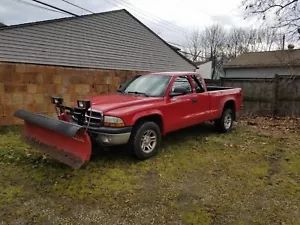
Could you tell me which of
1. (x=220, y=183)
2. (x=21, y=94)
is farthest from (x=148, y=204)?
(x=21, y=94)

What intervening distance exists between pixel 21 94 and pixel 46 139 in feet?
12.0

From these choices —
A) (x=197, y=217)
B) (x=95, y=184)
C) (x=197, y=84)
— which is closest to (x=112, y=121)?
Result: (x=95, y=184)

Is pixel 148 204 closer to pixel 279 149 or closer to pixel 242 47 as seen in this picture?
pixel 279 149

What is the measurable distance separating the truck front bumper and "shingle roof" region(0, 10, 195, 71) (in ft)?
23.8

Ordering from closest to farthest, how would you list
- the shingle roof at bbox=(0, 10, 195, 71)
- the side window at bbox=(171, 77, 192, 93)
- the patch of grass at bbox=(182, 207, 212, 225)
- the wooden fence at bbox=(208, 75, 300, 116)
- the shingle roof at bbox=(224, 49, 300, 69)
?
the patch of grass at bbox=(182, 207, 212, 225) < the side window at bbox=(171, 77, 192, 93) < the wooden fence at bbox=(208, 75, 300, 116) < the shingle roof at bbox=(0, 10, 195, 71) < the shingle roof at bbox=(224, 49, 300, 69)

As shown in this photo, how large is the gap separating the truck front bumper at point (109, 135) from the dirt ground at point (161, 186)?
468 mm

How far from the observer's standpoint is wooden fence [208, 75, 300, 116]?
11.9 meters

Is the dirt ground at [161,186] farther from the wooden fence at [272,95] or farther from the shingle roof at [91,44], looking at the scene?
the shingle roof at [91,44]

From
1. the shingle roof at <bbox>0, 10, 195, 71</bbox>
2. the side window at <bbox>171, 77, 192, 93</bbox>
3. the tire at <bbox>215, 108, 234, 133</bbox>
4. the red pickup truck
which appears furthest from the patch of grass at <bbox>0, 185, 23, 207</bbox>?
the shingle roof at <bbox>0, 10, 195, 71</bbox>

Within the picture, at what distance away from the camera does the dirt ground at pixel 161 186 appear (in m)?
3.99

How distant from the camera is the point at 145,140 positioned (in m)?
6.11

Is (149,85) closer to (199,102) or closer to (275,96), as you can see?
(199,102)

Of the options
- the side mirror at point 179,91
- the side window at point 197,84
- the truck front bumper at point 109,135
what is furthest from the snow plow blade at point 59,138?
the side window at point 197,84

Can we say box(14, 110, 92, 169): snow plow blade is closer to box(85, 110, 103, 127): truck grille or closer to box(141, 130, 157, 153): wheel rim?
box(85, 110, 103, 127): truck grille
